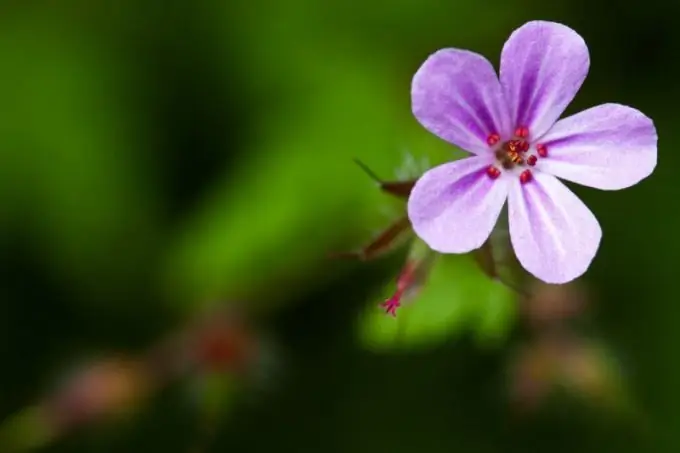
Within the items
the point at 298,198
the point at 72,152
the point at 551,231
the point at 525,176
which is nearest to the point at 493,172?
the point at 525,176

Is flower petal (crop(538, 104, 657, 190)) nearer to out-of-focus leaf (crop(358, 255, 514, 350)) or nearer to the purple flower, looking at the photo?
the purple flower

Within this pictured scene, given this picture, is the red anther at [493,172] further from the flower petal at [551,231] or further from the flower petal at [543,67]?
the flower petal at [543,67]

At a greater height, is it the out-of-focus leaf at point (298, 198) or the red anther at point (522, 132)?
the red anther at point (522, 132)

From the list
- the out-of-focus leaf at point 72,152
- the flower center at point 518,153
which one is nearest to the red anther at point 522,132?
the flower center at point 518,153

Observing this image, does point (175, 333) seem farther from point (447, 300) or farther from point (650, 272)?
point (650, 272)

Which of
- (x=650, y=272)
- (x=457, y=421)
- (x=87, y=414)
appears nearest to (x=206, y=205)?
(x=87, y=414)

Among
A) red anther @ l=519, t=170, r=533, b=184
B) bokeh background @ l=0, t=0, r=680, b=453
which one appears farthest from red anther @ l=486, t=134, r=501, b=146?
bokeh background @ l=0, t=0, r=680, b=453

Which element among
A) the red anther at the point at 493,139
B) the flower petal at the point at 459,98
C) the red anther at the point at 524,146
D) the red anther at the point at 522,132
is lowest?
the red anther at the point at 524,146
